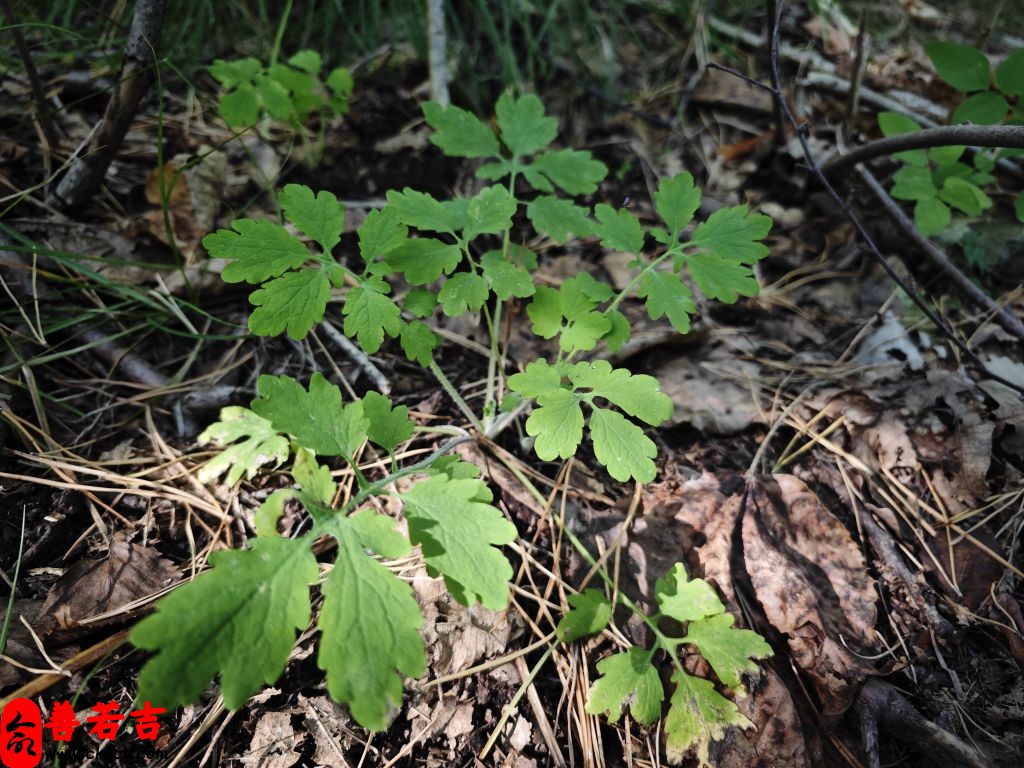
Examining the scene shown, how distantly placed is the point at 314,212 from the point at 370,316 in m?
0.40

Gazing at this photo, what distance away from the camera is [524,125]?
230cm

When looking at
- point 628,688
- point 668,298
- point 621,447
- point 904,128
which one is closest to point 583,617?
point 628,688

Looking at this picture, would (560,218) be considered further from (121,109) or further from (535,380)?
(121,109)

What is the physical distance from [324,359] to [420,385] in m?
0.38

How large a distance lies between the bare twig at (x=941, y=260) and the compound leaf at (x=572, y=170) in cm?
117

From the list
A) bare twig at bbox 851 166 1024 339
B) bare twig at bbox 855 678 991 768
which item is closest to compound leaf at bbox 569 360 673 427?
bare twig at bbox 855 678 991 768

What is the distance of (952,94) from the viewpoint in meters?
3.04

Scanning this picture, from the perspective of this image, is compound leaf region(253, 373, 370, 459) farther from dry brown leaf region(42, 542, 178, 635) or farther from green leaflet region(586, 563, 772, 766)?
green leaflet region(586, 563, 772, 766)

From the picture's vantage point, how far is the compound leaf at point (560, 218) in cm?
208

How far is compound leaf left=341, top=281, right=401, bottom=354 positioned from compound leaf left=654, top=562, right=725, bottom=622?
109cm

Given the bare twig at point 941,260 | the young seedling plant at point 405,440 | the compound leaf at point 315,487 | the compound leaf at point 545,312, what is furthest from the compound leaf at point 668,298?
the bare twig at point 941,260

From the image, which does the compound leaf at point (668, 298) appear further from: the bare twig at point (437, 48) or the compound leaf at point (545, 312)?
the bare twig at point (437, 48)

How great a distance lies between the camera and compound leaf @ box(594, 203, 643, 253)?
80.0 inches

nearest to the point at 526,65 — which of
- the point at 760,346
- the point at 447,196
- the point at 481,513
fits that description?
the point at 447,196
